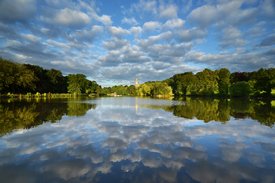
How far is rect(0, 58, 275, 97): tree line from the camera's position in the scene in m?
70.6

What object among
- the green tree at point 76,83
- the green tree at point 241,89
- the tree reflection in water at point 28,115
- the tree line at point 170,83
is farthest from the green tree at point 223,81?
the tree reflection in water at point 28,115

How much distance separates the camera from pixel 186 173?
249 inches

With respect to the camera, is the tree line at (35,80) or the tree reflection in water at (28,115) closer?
the tree reflection in water at (28,115)

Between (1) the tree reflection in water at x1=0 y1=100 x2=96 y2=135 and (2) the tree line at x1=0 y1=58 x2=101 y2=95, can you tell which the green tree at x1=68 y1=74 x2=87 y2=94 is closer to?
(2) the tree line at x1=0 y1=58 x2=101 y2=95

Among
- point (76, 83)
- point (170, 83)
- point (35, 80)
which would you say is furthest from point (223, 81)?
point (35, 80)

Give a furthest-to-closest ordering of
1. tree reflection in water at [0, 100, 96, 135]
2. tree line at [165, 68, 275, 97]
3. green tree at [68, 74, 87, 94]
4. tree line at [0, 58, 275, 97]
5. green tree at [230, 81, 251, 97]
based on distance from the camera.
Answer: green tree at [68, 74, 87, 94]
green tree at [230, 81, 251, 97]
tree line at [165, 68, 275, 97]
tree line at [0, 58, 275, 97]
tree reflection in water at [0, 100, 96, 135]

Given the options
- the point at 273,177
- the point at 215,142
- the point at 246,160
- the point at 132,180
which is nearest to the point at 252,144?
the point at 215,142

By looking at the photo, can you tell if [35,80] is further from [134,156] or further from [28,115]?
[134,156]

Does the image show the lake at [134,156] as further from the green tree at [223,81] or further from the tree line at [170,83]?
the green tree at [223,81]

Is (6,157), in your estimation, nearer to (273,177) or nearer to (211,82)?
(273,177)

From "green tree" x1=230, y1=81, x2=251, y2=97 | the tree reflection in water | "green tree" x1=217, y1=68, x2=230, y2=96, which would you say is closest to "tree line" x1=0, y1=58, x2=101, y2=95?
the tree reflection in water

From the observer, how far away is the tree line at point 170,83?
70.6m

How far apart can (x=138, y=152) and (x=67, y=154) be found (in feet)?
8.76

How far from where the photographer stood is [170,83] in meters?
158
